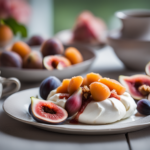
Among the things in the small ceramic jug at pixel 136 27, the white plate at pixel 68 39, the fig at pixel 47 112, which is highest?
the small ceramic jug at pixel 136 27

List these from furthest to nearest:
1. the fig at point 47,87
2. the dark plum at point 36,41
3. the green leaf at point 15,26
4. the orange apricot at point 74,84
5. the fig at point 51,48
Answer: the green leaf at point 15,26
the dark plum at point 36,41
the fig at point 51,48
the fig at point 47,87
the orange apricot at point 74,84

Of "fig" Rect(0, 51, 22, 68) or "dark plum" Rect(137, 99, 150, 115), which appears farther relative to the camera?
"fig" Rect(0, 51, 22, 68)

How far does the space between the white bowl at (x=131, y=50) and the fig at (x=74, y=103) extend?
61 cm

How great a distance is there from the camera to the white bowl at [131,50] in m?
1.22

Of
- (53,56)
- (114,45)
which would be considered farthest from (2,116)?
(114,45)

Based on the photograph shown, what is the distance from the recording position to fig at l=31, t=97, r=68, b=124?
686 millimetres

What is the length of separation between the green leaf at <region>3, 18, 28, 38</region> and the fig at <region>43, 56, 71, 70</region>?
0.66 metres

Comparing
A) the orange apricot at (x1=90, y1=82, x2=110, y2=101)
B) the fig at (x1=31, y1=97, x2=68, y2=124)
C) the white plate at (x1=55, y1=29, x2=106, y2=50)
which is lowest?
the white plate at (x1=55, y1=29, x2=106, y2=50)

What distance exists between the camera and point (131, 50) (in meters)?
1.25

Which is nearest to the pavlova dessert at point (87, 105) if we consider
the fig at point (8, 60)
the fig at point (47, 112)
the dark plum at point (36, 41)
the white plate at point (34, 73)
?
the fig at point (47, 112)

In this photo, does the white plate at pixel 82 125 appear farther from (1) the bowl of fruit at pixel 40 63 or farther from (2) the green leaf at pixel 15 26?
(2) the green leaf at pixel 15 26

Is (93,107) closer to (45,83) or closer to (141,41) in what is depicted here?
(45,83)

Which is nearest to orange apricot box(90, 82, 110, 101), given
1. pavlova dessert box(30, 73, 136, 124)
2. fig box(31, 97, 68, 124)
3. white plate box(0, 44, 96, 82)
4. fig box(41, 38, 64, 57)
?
pavlova dessert box(30, 73, 136, 124)

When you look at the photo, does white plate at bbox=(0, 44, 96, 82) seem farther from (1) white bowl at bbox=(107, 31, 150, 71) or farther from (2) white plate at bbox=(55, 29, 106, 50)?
(2) white plate at bbox=(55, 29, 106, 50)
